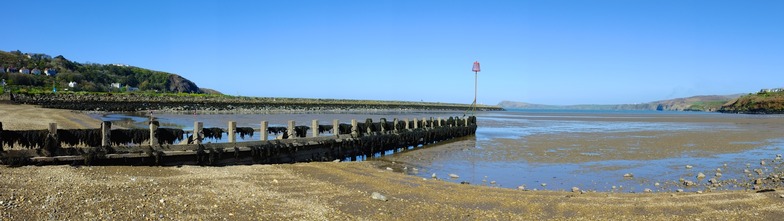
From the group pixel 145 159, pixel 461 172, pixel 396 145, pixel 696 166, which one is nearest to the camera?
pixel 145 159

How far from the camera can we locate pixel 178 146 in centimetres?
1206

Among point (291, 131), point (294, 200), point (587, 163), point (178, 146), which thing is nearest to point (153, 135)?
point (178, 146)

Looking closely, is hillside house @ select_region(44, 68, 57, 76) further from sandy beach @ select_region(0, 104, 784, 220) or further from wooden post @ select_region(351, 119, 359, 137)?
sandy beach @ select_region(0, 104, 784, 220)

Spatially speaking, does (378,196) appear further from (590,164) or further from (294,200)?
(590,164)

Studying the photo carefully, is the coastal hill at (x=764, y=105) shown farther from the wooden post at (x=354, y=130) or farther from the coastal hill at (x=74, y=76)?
the coastal hill at (x=74, y=76)

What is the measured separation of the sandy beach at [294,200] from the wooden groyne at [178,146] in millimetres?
576

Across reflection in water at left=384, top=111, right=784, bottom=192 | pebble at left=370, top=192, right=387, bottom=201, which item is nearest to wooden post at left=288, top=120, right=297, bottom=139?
reflection in water at left=384, top=111, right=784, bottom=192

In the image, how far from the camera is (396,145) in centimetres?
2178

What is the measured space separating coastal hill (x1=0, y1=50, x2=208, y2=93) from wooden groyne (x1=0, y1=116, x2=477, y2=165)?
2674 inches

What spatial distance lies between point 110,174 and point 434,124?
1851cm

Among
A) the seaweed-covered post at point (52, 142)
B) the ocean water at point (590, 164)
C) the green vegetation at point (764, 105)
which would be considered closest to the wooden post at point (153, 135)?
the seaweed-covered post at point (52, 142)

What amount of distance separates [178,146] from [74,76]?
116869 millimetres

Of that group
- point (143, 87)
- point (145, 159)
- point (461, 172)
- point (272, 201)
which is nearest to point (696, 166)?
point (461, 172)

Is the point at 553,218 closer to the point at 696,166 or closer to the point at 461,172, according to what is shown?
the point at 461,172
